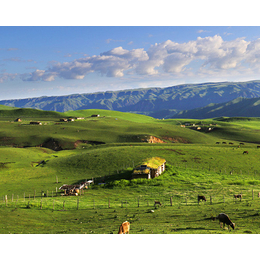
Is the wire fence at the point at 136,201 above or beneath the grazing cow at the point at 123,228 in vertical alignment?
beneath

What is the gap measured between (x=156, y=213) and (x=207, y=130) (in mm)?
160399

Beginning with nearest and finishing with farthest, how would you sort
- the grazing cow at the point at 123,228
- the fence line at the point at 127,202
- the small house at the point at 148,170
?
the grazing cow at the point at 123,228
the fence line at the point at 127,202
the small house at the point at 148,170

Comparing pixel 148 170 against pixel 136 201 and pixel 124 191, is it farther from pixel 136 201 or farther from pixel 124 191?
pixel 136 201

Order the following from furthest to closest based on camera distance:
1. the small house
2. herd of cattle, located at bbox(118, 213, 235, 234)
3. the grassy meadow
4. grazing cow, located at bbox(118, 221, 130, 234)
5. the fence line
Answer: the small house → the fence line → the grassy meadow → herd of cattle, located at bbox(118, 213, 235, 234) → grazing cow, located at bbox(118, 221, 130, 234)

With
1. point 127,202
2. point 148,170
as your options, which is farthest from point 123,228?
point 148,170

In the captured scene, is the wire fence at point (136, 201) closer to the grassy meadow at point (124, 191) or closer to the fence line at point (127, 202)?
the fence line at point (127, 202)

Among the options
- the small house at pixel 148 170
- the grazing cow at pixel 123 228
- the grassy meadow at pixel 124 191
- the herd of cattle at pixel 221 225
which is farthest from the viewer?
the small house at pixel 148 170

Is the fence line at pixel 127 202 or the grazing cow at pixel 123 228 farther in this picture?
the fence line at pixel 127 202

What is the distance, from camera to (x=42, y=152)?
370ft

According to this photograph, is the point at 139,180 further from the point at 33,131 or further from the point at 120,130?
the point at 33,131

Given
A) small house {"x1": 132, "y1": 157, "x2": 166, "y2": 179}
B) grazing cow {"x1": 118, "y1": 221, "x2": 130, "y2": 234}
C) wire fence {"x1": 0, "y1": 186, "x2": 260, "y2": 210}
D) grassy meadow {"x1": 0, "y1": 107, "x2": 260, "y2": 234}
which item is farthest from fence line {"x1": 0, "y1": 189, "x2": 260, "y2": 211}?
grazing cow {"x1": 118, "y1": 221, "x2": 130, "y2": 234}

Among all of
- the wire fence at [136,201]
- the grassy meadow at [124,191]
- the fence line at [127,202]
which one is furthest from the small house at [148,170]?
the fence line at [127,202]

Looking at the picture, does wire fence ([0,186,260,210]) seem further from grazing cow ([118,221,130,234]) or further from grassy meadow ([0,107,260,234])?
grazing cow ([118,221,130,234])

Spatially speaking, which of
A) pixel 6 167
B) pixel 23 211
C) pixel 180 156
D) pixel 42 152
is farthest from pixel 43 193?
pixel 42 152
